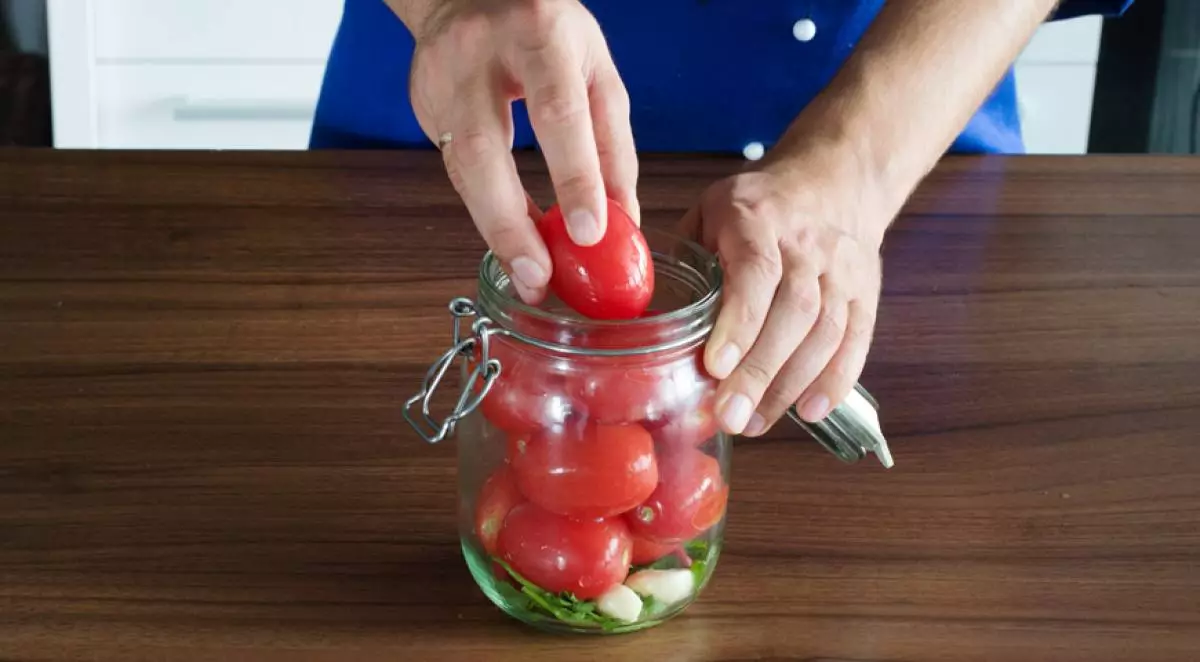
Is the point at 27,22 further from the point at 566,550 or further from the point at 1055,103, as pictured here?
the point at 566,550

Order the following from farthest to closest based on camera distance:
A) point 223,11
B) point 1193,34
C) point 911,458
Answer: point 1193,34, point 223,11, point 911,458

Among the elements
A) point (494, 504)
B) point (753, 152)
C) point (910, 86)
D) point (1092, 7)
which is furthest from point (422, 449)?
point (1092, 7)

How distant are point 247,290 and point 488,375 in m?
0.35

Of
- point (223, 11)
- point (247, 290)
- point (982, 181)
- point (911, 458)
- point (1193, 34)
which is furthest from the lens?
point (1193, 34)

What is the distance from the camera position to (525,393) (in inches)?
21.0

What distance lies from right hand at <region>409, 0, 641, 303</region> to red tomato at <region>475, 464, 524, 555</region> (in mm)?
75

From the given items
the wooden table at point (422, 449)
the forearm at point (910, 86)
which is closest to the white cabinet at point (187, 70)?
the wooden table at point (422, 449)

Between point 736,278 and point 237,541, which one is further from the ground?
point 736,278

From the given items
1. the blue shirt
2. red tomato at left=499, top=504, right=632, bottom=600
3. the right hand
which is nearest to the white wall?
the blue shirt

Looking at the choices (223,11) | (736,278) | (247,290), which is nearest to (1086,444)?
(736,278)

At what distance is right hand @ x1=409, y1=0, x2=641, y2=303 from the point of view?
Answer: 0.52 metres

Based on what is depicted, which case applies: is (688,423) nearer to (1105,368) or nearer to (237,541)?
(237,541)

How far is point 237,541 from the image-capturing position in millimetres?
601

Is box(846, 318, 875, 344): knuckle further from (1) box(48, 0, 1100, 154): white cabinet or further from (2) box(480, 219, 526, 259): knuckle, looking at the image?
(1) box(48, 0, 1100, 154): white cabinet
